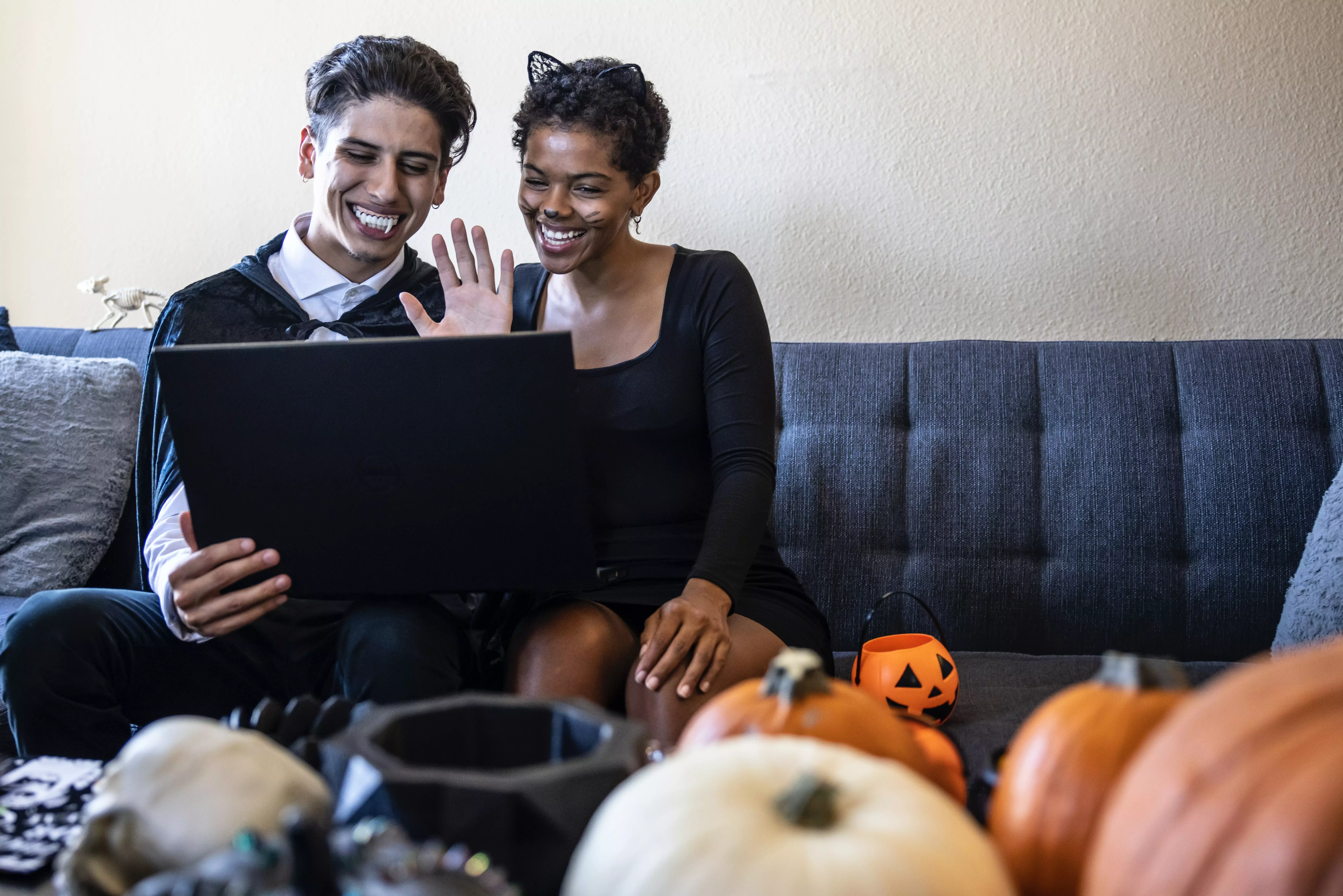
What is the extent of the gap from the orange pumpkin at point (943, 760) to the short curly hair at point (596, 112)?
96 centimetres

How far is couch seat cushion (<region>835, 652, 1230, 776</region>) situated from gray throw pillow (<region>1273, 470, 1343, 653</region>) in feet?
0.41

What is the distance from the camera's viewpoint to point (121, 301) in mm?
2213

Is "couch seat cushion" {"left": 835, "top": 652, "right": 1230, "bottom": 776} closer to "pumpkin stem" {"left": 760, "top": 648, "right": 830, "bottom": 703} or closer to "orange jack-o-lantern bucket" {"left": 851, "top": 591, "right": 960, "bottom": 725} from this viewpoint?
"orange jack-o-lantern bucket" {"left": 851, "top": 591, "right": 960, "bottom": 725}

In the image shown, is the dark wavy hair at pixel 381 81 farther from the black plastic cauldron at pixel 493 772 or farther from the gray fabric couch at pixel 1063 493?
the black plastic cauldron at pixel 493 772

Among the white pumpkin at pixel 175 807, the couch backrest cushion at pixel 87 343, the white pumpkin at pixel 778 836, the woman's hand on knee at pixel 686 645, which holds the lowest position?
the woman's hand on knee at pixel 686 645

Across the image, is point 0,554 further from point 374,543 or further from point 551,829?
point 551,829

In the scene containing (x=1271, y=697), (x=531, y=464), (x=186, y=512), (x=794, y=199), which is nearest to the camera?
(x=1271, y=697)

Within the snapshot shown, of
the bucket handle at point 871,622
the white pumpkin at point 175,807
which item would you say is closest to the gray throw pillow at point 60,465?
the bucket handle at point 871,622

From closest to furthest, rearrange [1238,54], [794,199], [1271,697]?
1. [1271,697]
2. [1238,54]
3. [794,199]

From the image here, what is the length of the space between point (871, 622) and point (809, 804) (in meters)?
1.26

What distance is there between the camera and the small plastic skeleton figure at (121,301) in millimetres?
2215

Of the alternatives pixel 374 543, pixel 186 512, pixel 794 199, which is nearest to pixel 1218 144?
pixel 794 199

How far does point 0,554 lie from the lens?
68.4 inches

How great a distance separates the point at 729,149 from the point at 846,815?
69.3 inches
